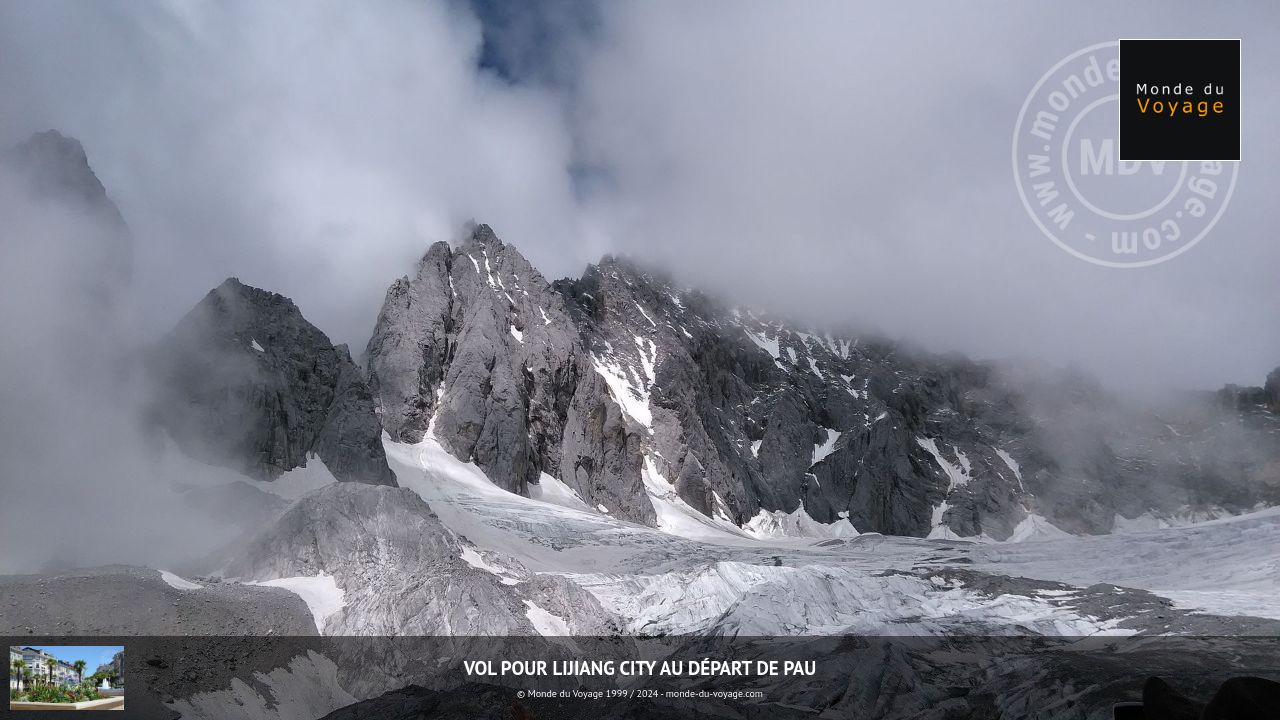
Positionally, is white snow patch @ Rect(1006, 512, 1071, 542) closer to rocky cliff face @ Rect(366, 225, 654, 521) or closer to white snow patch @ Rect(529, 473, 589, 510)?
rocky cliff face @ Rect(366, 225, 654, 521)

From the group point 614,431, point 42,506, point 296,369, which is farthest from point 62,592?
point 614,431

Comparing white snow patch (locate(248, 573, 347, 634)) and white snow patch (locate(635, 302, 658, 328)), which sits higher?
white snow patch (locate(635, 302, 658, 328))

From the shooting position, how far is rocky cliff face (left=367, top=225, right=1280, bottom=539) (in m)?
121

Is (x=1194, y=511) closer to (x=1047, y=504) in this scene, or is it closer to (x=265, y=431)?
(x=1047, y=504)

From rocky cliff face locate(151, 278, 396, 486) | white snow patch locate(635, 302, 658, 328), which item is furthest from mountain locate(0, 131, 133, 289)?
white snow patch locate(635, 302, 658, 328)

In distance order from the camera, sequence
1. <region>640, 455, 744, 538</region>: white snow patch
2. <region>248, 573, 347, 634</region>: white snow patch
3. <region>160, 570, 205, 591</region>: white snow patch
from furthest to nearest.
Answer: <region>640, 455, 744, 538</region>: white snow patch → <region>248, 573, 347, 634</region>: white snow patch → <region>160, 570, 205, 591</region>: white snow patch

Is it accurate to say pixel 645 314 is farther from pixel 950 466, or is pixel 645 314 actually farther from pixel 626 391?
pixel 950 466

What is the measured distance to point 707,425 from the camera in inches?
6447

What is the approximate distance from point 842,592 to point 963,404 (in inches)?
6183

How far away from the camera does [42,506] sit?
61781 millimetres

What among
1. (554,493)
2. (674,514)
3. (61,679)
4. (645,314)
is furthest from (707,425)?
(61,679)

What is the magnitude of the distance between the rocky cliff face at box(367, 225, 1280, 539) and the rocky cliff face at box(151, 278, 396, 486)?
17654 mm

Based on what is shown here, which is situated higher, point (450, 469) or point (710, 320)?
point (710, 320)

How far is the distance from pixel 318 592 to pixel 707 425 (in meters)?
119
